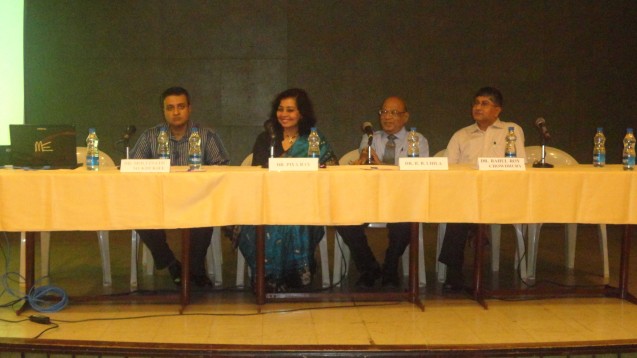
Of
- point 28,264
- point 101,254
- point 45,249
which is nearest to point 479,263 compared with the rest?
point 101,254

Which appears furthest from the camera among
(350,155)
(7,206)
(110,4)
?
(110,4)

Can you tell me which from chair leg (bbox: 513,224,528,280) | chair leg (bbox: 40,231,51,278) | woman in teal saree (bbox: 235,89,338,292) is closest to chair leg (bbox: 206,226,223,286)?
woman in teal saree (bbox: 235,89,338,292)

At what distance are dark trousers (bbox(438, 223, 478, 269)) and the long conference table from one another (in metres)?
0.44

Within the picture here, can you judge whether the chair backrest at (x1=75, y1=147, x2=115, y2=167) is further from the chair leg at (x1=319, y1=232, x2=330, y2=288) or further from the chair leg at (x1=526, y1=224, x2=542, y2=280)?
the chair leg at (x1=526, y1=224, x2=542, y2=280)

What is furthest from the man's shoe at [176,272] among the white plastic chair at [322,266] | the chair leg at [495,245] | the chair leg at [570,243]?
the chair leg at [570,243]

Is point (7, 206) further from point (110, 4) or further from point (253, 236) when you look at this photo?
point (110, 4)

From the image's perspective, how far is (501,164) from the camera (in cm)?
308

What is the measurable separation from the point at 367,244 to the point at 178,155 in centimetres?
120

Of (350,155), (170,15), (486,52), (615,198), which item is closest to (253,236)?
(350,155)

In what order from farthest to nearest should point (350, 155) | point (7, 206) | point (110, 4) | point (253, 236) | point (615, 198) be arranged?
point (110, 4)
point (350, 155)
point (253, 236)
point (615, 198)
point (7, 206)

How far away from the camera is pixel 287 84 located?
564cm

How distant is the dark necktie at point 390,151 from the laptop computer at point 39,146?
1.82m

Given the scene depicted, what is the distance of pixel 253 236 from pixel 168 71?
2675 millimetres

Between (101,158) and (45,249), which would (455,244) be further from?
(45,249)
